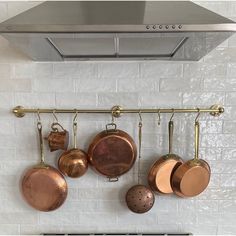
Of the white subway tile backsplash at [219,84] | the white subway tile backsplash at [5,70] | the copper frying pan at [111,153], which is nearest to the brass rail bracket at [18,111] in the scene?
the white subway tile backsplash at [5,70]

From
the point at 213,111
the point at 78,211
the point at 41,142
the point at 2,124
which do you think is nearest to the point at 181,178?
the point at 213,111

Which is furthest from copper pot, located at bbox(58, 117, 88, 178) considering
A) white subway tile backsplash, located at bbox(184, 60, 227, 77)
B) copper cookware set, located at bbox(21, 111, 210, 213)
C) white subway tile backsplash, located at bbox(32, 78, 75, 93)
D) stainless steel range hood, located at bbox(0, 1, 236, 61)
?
white subway tile backsplash, located at bbox(184, 60, 227, 77)

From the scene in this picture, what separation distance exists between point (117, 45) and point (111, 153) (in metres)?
0.41

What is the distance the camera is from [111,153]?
47.6 inches

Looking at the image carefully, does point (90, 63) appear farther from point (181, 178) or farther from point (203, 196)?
point (203, 196)

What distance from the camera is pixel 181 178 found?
1189 millimetres

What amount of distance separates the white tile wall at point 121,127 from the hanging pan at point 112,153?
0.19 feet

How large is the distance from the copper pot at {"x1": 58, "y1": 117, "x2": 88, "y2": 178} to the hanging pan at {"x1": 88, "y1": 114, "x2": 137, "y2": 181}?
0.03 meters

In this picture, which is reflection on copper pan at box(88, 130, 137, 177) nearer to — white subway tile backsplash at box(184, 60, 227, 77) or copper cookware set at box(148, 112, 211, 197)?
copper cookware set at box(148, 112, 211, 197)

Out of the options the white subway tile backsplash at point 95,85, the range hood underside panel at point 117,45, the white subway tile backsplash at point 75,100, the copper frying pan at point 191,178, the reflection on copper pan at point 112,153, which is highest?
the range hood underside panel at point 117,45

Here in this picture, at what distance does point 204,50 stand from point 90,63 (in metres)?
0.42

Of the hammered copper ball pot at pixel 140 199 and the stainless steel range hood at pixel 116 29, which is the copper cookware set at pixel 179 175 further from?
the stainless steel range hood at pixel 116 29

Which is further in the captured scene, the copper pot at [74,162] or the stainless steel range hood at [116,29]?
the copper pot at [74,162]

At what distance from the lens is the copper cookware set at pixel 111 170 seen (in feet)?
3.94
